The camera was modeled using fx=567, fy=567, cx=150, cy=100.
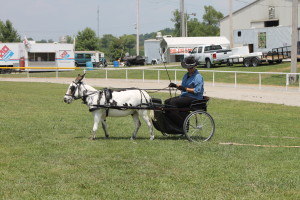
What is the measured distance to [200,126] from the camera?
11.8 m

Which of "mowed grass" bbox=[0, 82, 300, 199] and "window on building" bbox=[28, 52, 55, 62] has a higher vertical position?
"window on building" bbox=[28, 52, 55, 62]

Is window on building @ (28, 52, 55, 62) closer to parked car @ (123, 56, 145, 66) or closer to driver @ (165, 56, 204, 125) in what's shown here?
parked car @ (123, 56, 145, 66)

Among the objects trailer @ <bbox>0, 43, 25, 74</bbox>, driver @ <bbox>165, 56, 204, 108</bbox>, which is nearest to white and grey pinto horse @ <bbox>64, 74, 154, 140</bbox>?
driver @ <bbox>165, 56, 204, 108</bbox>

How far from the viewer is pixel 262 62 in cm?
4784

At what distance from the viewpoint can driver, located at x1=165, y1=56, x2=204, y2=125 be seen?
38.1 feet

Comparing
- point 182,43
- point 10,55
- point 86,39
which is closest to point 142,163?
point 10,55

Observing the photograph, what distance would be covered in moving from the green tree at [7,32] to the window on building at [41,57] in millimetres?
40755

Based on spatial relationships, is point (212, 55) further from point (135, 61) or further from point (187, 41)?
point (187, 41)

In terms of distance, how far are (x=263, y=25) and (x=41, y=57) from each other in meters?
27.8

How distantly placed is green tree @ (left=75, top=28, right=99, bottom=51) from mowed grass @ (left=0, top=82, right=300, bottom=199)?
110067mm

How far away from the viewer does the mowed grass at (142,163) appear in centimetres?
745

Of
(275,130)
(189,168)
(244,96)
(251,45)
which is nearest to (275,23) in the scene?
(251,45)

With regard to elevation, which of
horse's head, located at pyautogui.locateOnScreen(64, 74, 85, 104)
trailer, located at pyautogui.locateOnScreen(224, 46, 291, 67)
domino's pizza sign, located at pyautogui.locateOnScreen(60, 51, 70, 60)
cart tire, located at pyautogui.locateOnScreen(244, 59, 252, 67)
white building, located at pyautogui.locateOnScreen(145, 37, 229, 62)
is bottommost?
horse's head, located at pyautogui.locateOnScreen(64, 74, 85, 104)

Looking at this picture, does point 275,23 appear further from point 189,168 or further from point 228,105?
point 189,168
